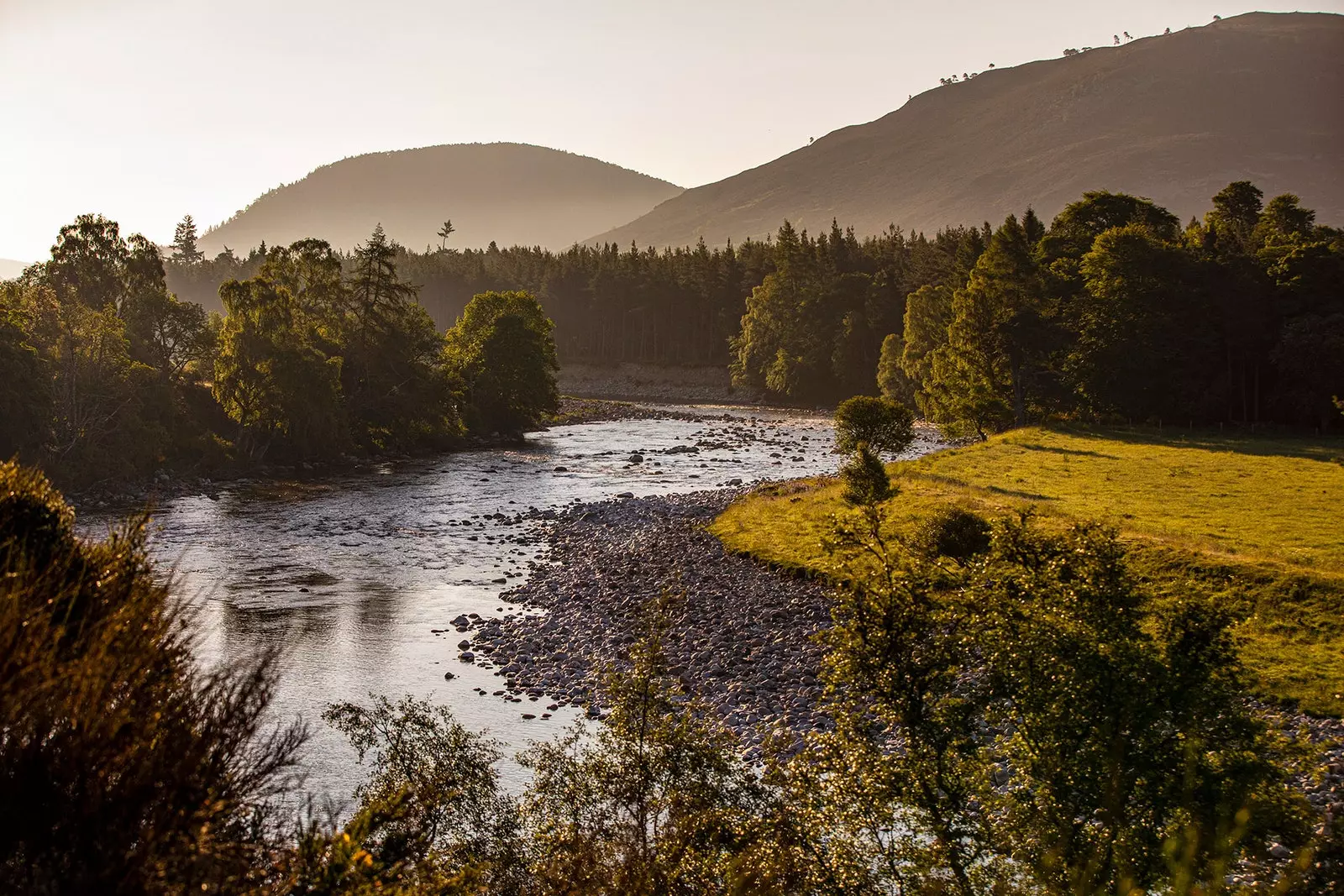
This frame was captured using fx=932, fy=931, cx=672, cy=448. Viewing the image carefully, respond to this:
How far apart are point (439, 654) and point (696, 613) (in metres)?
9.51

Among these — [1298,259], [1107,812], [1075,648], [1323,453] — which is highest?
[1298,259]

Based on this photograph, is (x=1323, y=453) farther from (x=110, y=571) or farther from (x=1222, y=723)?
(x=110, y=571)

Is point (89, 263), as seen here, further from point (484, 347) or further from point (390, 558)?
point (390, 558)

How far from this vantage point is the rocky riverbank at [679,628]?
26.7 m

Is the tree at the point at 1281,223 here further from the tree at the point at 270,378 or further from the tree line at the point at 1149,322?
the tree at the point at 270,378

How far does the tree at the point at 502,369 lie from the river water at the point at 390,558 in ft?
38.4

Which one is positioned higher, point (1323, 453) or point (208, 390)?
point (208, 390)

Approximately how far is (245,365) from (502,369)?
109 ft

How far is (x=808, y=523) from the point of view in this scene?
4681cm

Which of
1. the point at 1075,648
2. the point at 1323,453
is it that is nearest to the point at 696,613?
the point at 1075,648

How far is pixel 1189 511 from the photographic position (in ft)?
139

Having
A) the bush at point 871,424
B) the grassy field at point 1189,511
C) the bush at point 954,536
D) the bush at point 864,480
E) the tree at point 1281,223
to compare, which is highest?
the tree at point 1281,223

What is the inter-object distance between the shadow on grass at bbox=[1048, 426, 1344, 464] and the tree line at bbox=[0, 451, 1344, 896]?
178 ft

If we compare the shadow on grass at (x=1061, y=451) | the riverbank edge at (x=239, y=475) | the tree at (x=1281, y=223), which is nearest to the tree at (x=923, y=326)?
the tree at (x=1281, y=223)
